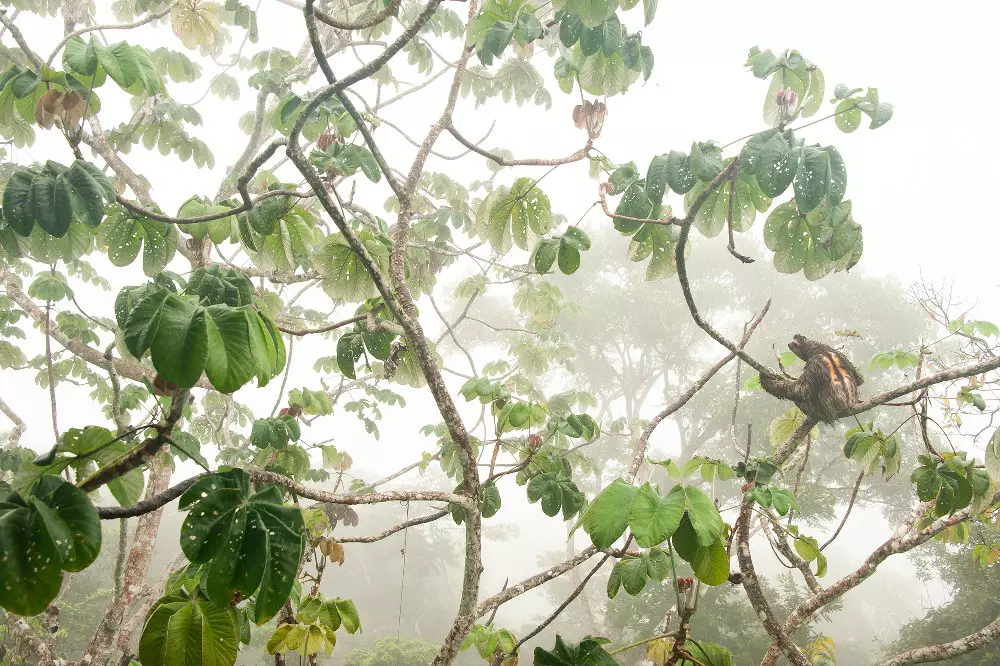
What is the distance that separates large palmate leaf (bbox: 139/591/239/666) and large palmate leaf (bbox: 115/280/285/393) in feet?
1.49

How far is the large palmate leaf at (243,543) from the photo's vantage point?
2.93 feet

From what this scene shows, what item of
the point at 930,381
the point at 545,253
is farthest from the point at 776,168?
the point at 930,381

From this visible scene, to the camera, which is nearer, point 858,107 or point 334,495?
point 334,495

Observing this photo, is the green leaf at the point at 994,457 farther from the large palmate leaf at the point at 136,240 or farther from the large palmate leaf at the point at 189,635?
the large palmate leaf at the point at 136,240

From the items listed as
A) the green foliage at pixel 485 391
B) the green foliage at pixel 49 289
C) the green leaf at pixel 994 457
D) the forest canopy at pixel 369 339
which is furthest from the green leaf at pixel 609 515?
the green foliage at pixel 49 289

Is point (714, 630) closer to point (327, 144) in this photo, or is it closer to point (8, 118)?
point (327, 144)

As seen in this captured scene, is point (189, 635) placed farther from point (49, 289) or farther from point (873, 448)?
point (49, 289)

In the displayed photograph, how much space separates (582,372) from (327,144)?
13257 mm

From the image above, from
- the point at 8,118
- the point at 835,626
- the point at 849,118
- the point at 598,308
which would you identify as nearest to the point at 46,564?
the point at 8,118

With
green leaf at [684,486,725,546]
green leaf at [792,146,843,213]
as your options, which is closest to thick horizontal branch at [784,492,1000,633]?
green leaf at [684,486,725,546]

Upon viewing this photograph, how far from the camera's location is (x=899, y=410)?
12000 millimetres

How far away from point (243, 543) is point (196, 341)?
1.31 ft

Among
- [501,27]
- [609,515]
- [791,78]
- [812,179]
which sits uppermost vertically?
[501,27]

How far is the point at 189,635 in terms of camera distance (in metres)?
0.94
